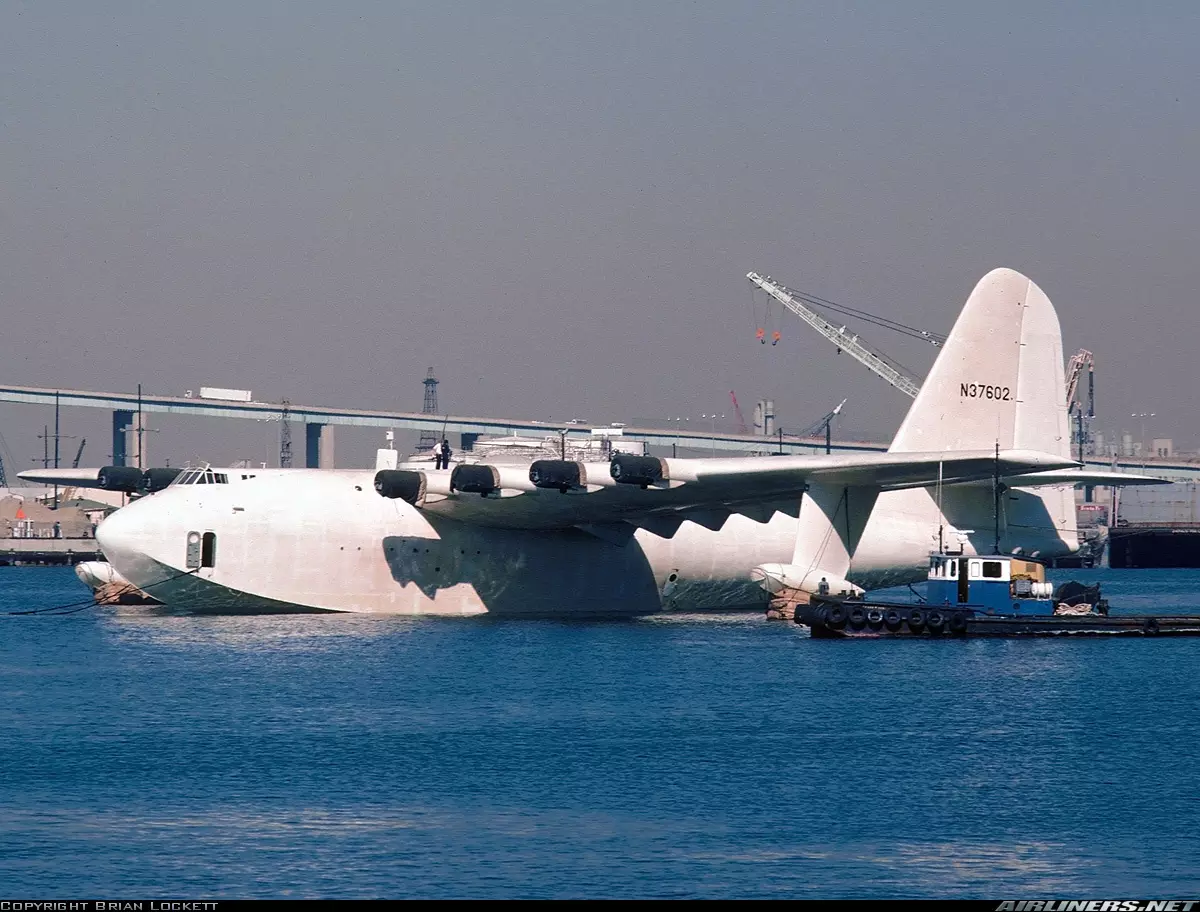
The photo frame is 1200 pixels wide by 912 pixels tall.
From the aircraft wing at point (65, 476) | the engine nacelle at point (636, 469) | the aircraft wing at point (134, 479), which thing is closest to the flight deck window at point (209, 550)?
the aircraft wing at point (134, 479)

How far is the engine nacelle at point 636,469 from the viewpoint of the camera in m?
46.2

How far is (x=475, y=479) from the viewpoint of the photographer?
4712cm

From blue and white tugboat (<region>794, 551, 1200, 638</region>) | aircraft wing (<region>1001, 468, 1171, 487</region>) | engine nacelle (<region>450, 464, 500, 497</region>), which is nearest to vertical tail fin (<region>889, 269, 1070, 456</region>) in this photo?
aircraft wing (<region>1001, 468, 1171, 487</region>)

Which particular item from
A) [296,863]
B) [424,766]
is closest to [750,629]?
[424,766]

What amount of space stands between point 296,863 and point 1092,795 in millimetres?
11530

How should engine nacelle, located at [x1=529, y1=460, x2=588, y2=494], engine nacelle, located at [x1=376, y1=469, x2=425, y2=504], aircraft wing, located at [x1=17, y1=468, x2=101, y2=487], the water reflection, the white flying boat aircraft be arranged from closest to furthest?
the water reflection < engine nacelle, located at [x1=529, y1=460, x2=588, y2=494] < the white flying boat aircraft < engine nacelle, located at [x1=376, y1=469, x2=425, y2=504] < aircraft wing, located at [x1=17, y1=468, x2=101, y2=487]

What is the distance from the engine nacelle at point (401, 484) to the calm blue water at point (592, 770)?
4.96 meters

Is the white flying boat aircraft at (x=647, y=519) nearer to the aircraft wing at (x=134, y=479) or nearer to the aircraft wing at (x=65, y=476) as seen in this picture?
the aircraft wing at (x=134, y=479)

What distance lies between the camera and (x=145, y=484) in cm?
5544

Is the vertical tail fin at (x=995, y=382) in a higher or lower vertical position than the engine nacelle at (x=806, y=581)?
higher

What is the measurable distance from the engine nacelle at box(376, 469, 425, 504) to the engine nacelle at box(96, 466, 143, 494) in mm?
10937

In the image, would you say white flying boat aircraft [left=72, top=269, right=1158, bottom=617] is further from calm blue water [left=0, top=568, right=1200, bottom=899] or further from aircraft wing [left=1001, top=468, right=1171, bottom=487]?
calm blue water [left=0, top=568, right=1200, bottom=899]

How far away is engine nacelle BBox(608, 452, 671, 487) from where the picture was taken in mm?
46156

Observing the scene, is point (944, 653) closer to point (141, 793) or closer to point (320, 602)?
point (320, 602)
